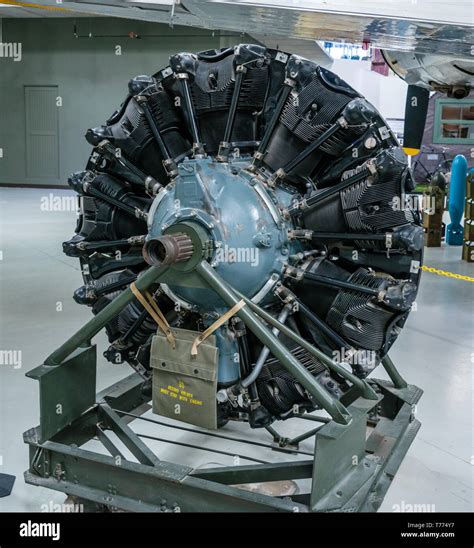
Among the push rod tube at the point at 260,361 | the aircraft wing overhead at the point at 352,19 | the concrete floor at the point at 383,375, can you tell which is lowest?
the concrete floor at the point at 383,375

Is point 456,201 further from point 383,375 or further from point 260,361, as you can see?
point 260,361

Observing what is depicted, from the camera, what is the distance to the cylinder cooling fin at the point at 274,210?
2.87 metres

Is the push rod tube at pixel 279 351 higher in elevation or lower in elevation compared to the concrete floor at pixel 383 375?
higher

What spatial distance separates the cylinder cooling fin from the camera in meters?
2.87

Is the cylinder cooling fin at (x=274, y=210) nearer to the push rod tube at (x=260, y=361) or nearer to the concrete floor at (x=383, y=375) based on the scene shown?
the push rod tube at (x=260, y=361)

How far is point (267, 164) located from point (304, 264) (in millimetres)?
535

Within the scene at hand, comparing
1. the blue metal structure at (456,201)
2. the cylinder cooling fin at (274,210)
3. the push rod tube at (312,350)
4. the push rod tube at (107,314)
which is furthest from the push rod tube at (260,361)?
the blue metal structure at (456,201)

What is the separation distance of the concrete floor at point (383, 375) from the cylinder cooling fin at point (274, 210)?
2.35ft

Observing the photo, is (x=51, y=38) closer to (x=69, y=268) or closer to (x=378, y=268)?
(x=69, y=268)

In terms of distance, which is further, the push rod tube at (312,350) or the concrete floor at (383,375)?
the concrete floor at (383,375)

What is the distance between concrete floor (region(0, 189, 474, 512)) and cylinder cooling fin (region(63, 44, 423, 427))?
0.72m

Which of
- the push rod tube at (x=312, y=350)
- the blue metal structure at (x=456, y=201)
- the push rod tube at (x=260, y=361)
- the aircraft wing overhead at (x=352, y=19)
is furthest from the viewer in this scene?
the blue metal structure at (x=456, y=201)

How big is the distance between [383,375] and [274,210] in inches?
90.6

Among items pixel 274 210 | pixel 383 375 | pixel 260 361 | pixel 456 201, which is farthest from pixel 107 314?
pixel 456 201
